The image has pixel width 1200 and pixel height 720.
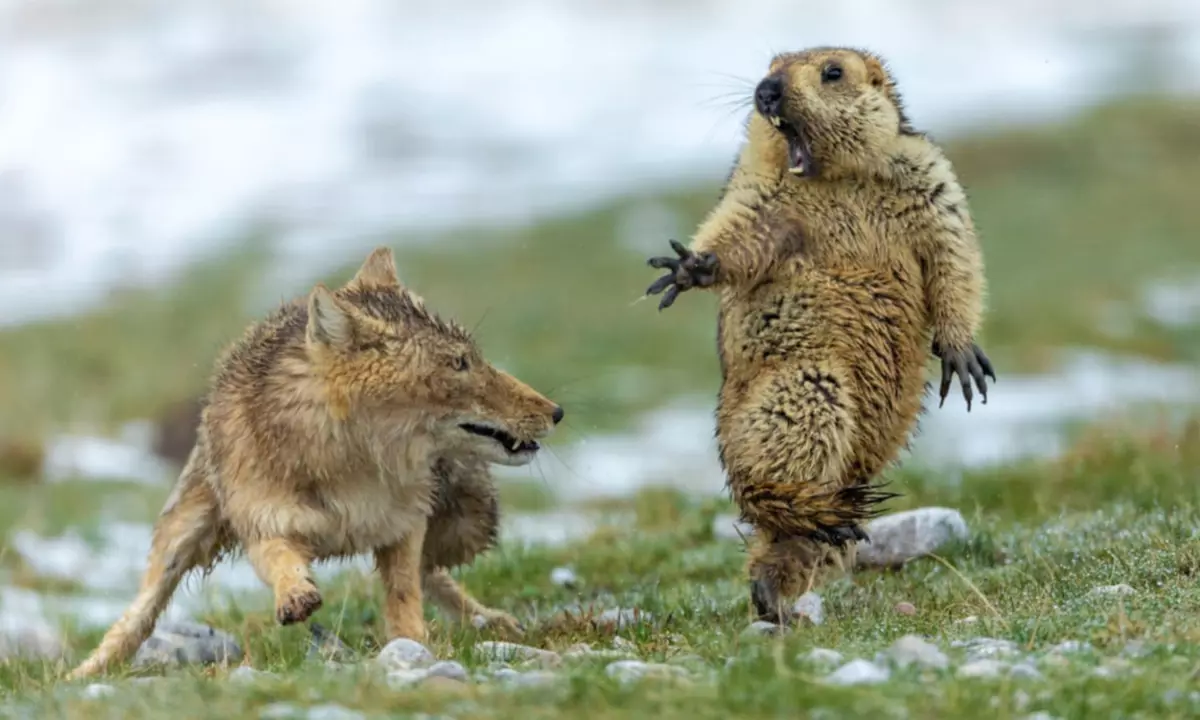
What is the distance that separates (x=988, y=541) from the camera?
8.84m

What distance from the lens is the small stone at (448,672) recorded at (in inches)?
216

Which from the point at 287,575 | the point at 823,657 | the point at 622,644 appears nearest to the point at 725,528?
the point at 622,644

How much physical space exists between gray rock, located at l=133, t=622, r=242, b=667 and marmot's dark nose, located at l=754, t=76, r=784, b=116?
3801 millimetres

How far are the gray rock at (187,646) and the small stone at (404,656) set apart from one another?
5.76 feet

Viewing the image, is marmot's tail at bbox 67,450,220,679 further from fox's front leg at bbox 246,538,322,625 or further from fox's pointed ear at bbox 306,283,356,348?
fox's pointed ear at bbox 306,283,356,348

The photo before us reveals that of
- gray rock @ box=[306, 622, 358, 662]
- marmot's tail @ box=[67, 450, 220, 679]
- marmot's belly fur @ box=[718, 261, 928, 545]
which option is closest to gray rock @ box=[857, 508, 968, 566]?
marmot's belly fur @ box=[718, 261, 928, 545]

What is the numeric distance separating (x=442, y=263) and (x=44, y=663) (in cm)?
3278

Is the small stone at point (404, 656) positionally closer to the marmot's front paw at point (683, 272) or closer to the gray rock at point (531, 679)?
the gray rock at point (531, 679)

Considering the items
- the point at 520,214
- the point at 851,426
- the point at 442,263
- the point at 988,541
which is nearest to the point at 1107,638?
the point at 851,426

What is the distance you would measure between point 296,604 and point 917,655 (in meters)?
2.94

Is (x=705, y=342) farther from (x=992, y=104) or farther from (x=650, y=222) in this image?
(x=992, y=104)

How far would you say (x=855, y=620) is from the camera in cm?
690

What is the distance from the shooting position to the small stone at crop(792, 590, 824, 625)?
7086mm

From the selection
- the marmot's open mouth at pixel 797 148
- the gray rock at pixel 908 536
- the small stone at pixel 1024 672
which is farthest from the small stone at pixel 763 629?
the marmot's open mouth at pixel 797 148
